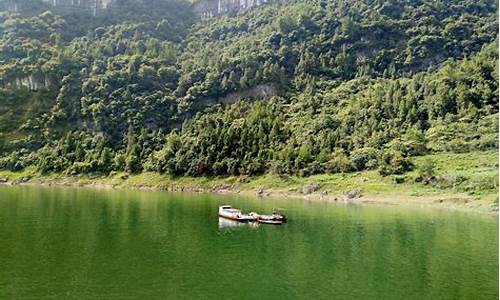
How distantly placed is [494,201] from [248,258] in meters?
84.9

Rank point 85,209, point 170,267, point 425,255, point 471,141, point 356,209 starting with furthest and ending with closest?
point 471,141, point 356,209, point 85,209, point 425,255, point 170,267

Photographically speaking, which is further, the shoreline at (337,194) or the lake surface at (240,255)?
the shoreline at (337,194)

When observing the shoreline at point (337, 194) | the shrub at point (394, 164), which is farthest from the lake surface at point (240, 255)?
the shrub at point (394, 164)

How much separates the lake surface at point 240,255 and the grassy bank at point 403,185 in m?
18.3

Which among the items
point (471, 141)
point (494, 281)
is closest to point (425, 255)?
point (494, 281)

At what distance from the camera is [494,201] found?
131 meters

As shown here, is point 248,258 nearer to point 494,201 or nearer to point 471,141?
point 494,201

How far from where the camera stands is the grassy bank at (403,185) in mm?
140500

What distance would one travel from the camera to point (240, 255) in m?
74.8

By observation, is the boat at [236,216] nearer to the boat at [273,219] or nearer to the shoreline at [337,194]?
the boat at [273,219]

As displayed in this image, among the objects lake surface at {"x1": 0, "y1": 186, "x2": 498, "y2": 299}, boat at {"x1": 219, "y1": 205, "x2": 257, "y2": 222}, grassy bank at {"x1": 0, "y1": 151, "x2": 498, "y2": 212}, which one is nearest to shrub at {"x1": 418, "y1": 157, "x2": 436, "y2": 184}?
grassy bank at {"x1": 0, "y1": 151, "x2": 498, "y2": 212}

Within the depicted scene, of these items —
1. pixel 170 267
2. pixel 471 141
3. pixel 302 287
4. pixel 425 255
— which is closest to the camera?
pixel 302 287

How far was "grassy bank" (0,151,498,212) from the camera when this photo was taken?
461 ft

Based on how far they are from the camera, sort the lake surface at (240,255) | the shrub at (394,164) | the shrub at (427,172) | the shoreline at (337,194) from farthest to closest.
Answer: the shrub at (394,164), the shrub at (427,172), the shoreline at (337,194), the lake surface at (240,255)
